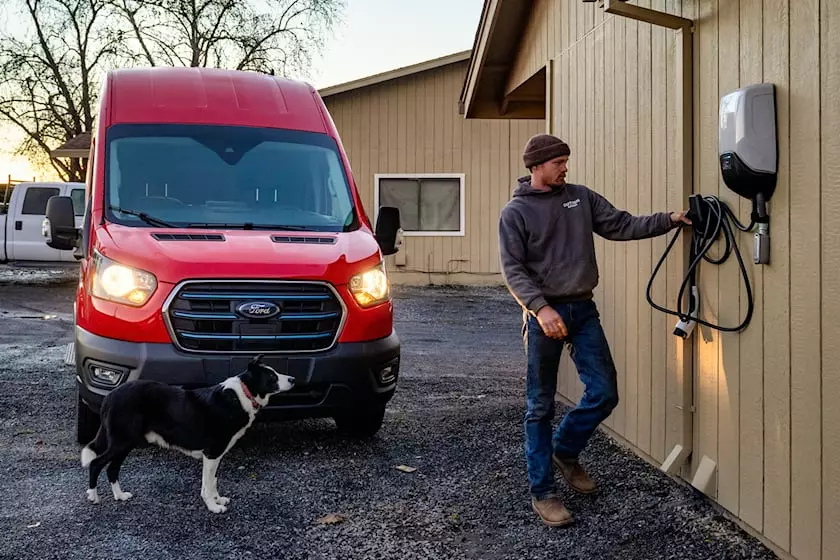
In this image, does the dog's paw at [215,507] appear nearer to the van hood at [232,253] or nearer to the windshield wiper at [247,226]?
the van hood at [232,253]

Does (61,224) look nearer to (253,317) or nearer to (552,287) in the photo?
(253,317)

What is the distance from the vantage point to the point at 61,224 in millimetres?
6082

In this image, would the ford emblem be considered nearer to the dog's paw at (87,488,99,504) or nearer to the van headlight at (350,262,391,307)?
the van headlight at (350,262,391,307)

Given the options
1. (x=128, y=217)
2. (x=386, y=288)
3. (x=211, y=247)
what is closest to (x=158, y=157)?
(x=128, y=217)

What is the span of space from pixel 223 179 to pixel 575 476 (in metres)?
3.19

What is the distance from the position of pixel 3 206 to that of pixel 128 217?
14.0 m

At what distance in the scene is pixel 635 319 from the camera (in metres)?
5.57

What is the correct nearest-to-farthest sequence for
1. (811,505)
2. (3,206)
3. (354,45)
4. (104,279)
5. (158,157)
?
(811,505) → (104,279) → (158,157) → (3,206) → (354,45)

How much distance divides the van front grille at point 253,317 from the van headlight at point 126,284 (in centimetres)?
17

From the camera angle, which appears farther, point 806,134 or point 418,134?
point 418,134

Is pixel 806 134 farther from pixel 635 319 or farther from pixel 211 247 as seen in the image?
pixel 211 247

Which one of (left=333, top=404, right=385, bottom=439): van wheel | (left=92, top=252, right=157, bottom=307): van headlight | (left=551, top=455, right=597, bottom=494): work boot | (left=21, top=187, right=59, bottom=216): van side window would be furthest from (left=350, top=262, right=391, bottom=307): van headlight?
(left=21, top=187, right=59, bottom=216): van side window

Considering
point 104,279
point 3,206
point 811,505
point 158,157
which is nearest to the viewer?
point 811,505

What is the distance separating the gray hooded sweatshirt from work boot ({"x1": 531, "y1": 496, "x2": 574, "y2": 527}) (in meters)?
1.04
